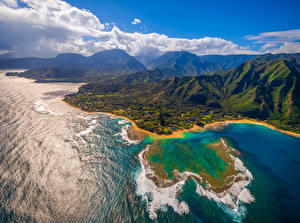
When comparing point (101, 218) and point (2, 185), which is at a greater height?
point (2, 185)

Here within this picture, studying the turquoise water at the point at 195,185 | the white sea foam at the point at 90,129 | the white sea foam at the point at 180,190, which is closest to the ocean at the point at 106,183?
the turquoise water at the point at 195,185

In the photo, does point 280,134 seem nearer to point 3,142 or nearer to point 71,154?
point 71,154

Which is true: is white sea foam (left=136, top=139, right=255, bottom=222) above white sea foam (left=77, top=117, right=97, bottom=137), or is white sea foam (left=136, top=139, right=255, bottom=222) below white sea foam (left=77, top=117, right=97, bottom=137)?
below

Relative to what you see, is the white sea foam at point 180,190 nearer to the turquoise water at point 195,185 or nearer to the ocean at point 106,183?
the ocean at point 106,183

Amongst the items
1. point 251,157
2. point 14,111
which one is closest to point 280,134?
point 251,157

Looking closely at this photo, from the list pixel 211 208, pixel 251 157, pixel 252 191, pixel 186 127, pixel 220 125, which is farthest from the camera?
pixel 220 125

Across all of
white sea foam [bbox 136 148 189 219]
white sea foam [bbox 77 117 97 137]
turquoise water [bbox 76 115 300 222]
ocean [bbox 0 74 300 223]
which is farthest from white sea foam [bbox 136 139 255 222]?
white sea foam [bbox 77 117 97 137]

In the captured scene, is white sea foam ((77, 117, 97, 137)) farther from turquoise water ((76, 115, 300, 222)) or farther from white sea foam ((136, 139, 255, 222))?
white sea foam ((136, 139, 255, 222))
